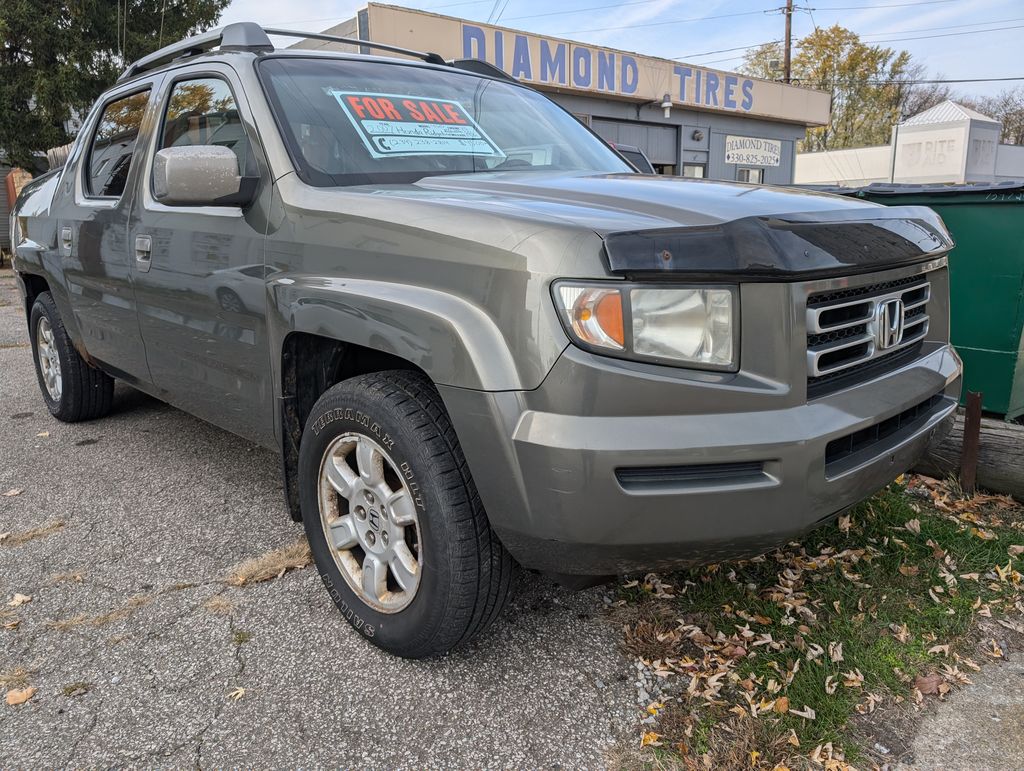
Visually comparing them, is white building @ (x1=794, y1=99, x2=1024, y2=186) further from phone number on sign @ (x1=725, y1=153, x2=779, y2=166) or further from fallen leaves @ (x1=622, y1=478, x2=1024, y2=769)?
fallen leaves @ (x1=622, y1=478, x2=1024, y2=769)

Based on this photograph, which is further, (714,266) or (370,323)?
(370,323)

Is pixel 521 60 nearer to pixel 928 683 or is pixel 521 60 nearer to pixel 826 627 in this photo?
pixel 826 627

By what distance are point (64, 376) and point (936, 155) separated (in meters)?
40.3

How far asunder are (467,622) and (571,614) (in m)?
0.61

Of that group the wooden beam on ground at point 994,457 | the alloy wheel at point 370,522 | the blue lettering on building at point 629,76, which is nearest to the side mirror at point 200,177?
the alloy wheel at point 370,522

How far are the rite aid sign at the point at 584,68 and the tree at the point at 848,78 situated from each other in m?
22.1

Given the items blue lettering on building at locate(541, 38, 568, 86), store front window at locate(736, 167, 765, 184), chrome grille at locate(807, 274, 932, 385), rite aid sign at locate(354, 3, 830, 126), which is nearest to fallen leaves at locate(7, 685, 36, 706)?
chrome grille at locate(807, 274, 932, 385)

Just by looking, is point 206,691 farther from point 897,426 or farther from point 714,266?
point 897,426

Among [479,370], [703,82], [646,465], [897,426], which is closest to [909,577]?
[897,426]

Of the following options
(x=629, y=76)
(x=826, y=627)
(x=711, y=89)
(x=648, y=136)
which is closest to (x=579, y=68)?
(x=629, y=76)

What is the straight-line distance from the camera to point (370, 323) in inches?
80.6

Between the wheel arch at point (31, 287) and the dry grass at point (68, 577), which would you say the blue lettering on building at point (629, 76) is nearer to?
the wheel arch at point (31, 287)

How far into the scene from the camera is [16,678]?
223cm

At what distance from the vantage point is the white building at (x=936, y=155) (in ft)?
117
